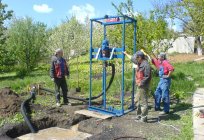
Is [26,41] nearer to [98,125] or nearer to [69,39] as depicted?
[69,39]

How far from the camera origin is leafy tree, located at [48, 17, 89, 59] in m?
29.9

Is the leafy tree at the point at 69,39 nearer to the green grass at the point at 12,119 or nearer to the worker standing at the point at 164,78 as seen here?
the green grass at the point at 12,119

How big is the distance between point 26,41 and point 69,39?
4.39m

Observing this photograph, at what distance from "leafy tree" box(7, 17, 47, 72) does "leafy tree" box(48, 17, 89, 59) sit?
1.37 m

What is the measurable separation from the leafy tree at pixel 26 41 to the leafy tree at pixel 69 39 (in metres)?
1.37

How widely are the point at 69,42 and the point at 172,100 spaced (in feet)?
68.8

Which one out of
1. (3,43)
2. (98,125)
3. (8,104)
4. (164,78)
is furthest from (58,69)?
(3,43)

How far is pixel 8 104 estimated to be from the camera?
895cm

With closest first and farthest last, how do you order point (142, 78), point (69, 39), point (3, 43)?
point (142, 78)
point (3, 43)
point (69, 39)

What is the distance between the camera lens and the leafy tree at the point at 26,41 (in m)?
27.8

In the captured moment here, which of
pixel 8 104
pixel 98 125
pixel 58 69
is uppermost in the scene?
pixel 58 69

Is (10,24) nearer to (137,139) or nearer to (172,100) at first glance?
(172,100)

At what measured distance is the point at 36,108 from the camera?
30.3ft

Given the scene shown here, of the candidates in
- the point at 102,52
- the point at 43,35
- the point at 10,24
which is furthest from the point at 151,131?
the point at 10,24
